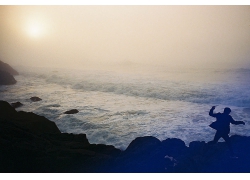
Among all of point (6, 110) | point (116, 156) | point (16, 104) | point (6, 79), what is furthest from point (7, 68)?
point (116, 156)

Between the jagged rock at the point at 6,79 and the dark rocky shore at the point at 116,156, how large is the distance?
1.79 metres

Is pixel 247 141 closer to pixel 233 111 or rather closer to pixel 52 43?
pixel 233 111

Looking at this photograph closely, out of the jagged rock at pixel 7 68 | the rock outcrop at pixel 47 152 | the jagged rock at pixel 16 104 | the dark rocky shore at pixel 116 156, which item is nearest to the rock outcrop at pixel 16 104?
the jagged rock at pixel 16 104

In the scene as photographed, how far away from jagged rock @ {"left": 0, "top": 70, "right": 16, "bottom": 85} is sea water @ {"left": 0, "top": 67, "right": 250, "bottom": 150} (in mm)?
146

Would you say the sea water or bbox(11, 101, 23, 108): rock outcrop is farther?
bbox(11, 101, 23, 108): rock outcrop

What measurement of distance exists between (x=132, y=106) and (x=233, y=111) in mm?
2404

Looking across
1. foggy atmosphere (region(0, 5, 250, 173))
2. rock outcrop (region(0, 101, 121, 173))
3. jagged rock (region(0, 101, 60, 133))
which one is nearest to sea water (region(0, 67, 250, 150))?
foggy atmosphere (region(0, 5, 250, 173))

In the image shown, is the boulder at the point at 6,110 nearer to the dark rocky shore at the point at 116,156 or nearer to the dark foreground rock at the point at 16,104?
the dark foreground rock at the point at 16,104

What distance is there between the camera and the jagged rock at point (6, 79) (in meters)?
4.60

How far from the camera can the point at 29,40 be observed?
4.52 metres

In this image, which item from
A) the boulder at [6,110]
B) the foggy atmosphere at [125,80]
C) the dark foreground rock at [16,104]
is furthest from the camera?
the dark foreground rock at [16,104]

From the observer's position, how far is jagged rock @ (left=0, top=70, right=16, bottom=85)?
4.60m

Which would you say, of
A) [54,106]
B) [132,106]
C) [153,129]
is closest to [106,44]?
[132,106]

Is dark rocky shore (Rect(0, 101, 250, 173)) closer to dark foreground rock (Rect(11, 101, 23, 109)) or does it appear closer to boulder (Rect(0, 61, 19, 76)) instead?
dark foreground rock (Rect(11, 101, 23, 109))
